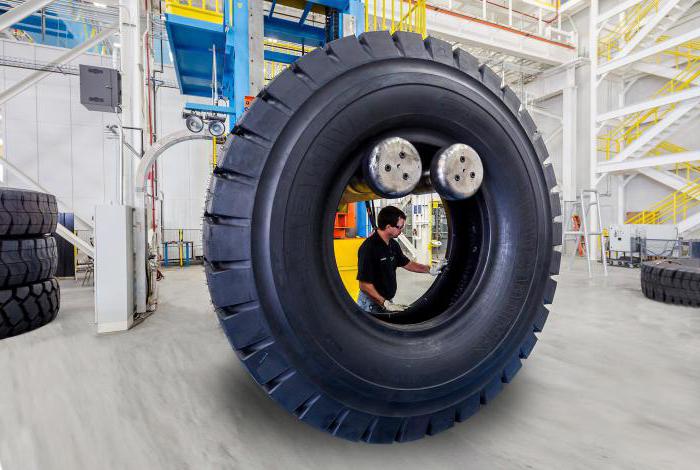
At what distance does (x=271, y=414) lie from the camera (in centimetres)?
128

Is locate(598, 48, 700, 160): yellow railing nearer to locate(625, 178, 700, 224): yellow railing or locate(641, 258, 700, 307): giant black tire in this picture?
locate(625, 178, 700, 224): yellow railing

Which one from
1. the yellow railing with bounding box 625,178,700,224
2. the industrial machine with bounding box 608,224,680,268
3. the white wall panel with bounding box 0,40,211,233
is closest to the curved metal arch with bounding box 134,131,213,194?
the white wall panel with bounding box 0,40,211,233

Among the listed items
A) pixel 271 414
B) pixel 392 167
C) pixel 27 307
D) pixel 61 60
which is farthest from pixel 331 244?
pixel 61 60

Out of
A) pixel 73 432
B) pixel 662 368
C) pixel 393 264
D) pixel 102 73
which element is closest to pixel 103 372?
pixel 73 432

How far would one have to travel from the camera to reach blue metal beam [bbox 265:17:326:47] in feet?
10.8

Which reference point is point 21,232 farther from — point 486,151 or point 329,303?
point 486,151

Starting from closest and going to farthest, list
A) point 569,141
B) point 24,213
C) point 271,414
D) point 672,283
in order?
point 271,414 < point 24,213 < point 672,283 < point 569,141

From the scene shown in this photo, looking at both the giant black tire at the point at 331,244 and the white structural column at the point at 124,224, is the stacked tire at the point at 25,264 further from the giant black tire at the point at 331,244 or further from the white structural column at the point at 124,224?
the giant black tire at the point at 331,244

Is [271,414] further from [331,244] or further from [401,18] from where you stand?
[401,18]

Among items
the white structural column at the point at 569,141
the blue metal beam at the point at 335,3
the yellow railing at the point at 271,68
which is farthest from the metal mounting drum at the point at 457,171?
the white structural column at the point at 569,141

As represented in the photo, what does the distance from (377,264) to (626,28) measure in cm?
1083

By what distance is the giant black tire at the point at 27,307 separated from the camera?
243 cm

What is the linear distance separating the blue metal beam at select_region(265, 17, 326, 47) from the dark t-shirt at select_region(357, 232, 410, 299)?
215 cm

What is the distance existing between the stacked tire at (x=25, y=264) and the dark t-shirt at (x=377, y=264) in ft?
8.08
